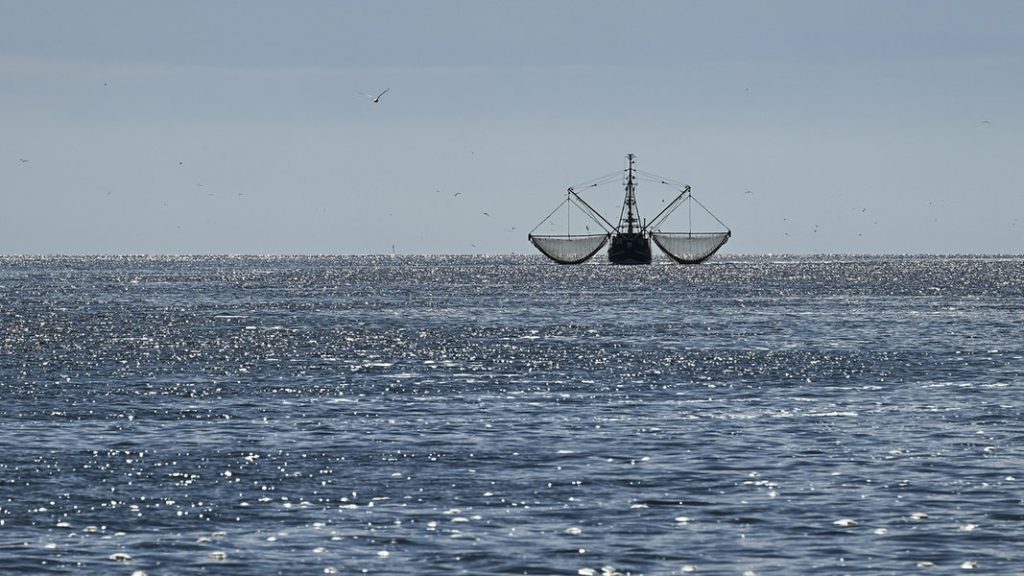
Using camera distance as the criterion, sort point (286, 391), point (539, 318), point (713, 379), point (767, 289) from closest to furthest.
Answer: point (286, 391), point (713, 379), point (539, 318), point (767, 289)

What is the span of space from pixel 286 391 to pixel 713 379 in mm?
17087

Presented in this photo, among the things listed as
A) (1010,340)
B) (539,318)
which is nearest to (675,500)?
(1010,340)

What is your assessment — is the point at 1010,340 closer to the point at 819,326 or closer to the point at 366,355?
the point at 819,326

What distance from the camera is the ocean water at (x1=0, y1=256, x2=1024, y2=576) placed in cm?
2650

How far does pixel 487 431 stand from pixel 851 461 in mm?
11002

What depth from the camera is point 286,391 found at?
56.0 metres

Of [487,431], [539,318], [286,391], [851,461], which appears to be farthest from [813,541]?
[539,318]

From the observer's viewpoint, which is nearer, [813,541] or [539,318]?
[813,541]

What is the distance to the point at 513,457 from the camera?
37375 millimetres

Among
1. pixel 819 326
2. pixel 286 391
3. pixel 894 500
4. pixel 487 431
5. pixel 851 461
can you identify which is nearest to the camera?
pixel 894 500

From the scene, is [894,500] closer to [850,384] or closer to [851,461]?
[851,461]

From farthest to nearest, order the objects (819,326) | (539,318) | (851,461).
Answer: (539,318)
(819,326)
(851,461)

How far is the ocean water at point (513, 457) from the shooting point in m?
26.5

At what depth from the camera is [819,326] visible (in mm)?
102375
